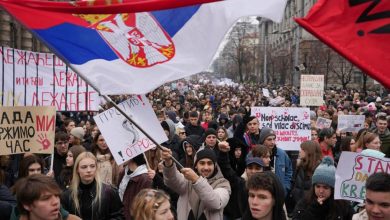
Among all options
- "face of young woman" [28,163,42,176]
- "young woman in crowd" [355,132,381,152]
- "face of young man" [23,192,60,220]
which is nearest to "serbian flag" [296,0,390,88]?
"face of young man" [23,192,60,220]

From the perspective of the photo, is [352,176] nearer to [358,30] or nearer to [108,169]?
[358,30]

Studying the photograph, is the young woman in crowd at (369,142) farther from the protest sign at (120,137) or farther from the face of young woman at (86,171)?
the face of young woman at (86,171)

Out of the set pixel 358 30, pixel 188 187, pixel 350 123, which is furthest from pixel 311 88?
pixel 358 30

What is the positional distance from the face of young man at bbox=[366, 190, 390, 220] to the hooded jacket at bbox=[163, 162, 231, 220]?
181 centimetres

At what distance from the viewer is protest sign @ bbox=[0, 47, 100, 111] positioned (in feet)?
21.6

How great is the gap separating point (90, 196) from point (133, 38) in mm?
1543

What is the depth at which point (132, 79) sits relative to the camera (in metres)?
5.22

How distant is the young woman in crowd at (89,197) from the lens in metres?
5.08

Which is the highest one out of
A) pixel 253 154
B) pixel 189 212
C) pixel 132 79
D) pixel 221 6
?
pixel 221 6

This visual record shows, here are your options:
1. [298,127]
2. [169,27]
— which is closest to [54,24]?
[169,27]

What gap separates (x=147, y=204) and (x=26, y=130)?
8.62 feet

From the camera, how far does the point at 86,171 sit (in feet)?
17.3

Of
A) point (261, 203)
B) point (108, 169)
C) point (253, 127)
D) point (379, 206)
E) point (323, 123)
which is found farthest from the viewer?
point (323, 123)

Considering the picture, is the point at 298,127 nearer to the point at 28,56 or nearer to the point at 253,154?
the point at 253,154
